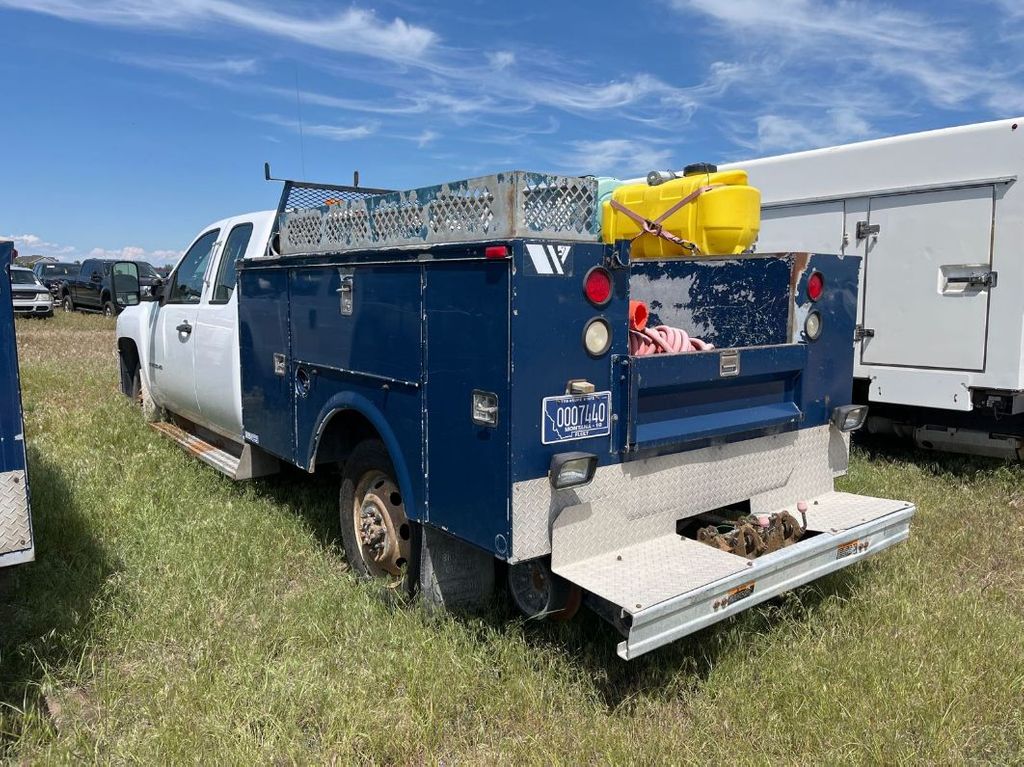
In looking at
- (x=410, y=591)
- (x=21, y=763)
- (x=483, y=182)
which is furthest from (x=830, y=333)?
(x=21, y=763)

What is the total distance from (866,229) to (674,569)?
4797 millimetres

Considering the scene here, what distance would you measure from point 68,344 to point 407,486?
15.0 meters

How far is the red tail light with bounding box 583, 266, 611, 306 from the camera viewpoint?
2941mm

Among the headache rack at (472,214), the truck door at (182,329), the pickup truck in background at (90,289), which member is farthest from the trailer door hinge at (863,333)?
the pickup truck in background at (90,289)

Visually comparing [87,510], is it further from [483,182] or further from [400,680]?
[483,182]

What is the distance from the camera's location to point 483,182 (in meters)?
3.04

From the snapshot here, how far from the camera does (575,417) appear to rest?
2.97 metres

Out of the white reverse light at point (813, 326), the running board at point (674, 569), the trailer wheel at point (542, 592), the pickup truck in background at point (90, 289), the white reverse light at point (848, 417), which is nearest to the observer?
the running board at point (674, 569)

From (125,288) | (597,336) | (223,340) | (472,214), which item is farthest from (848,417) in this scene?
(125,288)

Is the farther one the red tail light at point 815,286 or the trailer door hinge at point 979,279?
the trailer door hinge at point 979,279

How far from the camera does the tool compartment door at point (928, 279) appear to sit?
5.98m

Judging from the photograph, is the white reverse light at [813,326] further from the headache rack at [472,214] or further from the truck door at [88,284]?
the truck door at [88,284]

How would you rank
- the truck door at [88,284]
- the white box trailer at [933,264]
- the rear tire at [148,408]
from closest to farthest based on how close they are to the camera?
1. the white box trailer at [933,264]
2. the rear tire at [148,408]
3. the truck door at [88,284]

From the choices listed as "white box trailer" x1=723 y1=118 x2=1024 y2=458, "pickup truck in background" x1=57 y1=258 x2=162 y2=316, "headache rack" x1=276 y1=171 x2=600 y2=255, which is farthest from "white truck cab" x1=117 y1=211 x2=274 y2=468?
"pickup truck in background" x1=57 y1=258 x2=162 y2=316
